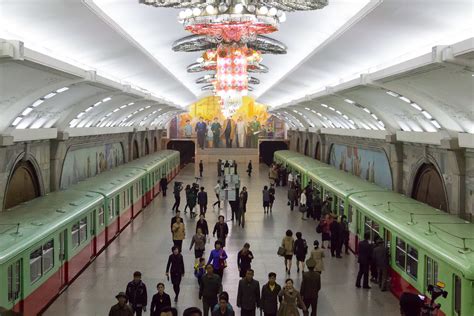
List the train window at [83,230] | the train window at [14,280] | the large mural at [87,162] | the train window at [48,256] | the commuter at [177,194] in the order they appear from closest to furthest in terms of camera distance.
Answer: the train window at [14,280]
the train window at [48,256]
the train window at [83,230]
the large mural at [87,162]
the commuter at [177,194]

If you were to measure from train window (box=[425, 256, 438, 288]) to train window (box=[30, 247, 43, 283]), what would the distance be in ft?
22.2

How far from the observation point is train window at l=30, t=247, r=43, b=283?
946cm

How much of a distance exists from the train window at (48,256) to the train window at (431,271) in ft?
22.6

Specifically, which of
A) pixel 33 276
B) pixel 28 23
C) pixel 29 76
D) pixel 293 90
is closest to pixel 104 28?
pixel 28 23

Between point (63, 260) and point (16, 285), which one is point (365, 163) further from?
point (16, 285)

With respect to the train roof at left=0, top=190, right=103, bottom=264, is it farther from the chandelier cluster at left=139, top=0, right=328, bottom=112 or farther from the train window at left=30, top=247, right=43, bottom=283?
the chandelier cluster at left=139, top=0, right=328, bottom=112

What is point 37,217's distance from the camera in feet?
36.7

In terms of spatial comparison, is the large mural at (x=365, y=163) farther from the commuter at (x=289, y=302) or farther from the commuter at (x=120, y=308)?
the commuter at (x=120, y=308)

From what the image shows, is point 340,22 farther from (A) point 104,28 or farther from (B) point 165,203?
(B) point 165,203

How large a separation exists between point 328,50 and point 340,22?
0.81 m

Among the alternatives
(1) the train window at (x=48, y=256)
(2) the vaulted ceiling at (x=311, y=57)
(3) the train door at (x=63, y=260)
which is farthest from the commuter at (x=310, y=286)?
(3) the train door at (x=63, y=260)

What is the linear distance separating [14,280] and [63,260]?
2.80 meters

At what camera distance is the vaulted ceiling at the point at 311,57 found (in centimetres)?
931

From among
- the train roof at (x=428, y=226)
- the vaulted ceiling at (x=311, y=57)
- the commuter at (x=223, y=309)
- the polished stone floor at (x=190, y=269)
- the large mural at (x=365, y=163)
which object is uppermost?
the vaulted ceiling at (x=311, y=57)
